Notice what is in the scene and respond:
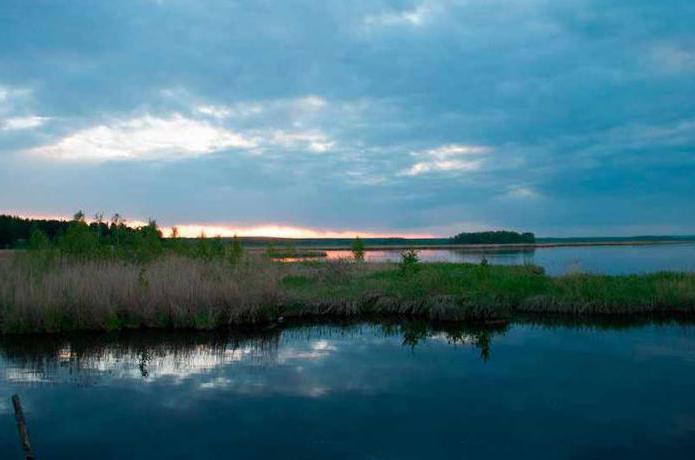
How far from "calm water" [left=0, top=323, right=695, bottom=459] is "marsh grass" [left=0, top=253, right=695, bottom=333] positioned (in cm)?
124

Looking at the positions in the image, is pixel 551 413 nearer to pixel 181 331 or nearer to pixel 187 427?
pixel 187 427

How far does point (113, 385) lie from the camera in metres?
9.89

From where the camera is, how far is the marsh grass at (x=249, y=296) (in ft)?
47.9

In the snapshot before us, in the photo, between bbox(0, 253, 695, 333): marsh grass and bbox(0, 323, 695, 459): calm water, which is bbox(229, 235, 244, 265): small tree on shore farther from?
bbox(0, 323, 695, 459): calm water

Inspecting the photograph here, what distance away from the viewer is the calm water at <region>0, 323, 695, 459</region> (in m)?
7.19

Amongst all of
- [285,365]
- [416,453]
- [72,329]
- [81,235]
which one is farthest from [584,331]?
[81,235]

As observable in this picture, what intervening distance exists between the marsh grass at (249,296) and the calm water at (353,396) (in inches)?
49.0

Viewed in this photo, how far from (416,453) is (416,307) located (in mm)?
11638

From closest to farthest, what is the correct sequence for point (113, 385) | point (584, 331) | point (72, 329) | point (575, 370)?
point (113, 385) → point (575, 370) → point (72, 329) → point (584, 331)

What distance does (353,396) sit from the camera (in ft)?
30.8

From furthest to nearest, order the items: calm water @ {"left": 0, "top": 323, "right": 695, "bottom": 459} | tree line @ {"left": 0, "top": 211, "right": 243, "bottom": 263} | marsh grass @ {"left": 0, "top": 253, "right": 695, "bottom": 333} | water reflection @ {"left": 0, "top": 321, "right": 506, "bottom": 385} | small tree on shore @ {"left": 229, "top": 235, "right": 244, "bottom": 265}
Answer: small tree on shore @ {"left": 229, "top": 235, "right": 244, "bottom": 265}, tree line @ {"left": 0, "top": 211, "right": 243, "bottom": 263}, marsh grass @ {"left": 0, "top": 253, "right": 695, "bottom": 333}, water reflection @ {"left": 0, "top": 321, "right": 506, "bottom": 385}, calm water @ {"left": 0, "top": 323, "right": 695, "bottom": 459}

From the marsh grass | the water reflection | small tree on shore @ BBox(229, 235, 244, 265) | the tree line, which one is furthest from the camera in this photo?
small tree on shore @ BBox(229, 235, 244, 265)

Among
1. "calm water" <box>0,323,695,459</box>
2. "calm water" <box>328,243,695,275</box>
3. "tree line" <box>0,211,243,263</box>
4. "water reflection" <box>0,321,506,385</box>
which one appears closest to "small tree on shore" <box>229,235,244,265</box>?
"tree line" <box>0,211,243,263</box>

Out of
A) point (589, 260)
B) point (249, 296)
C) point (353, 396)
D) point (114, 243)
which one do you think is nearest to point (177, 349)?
point (249, 296)
